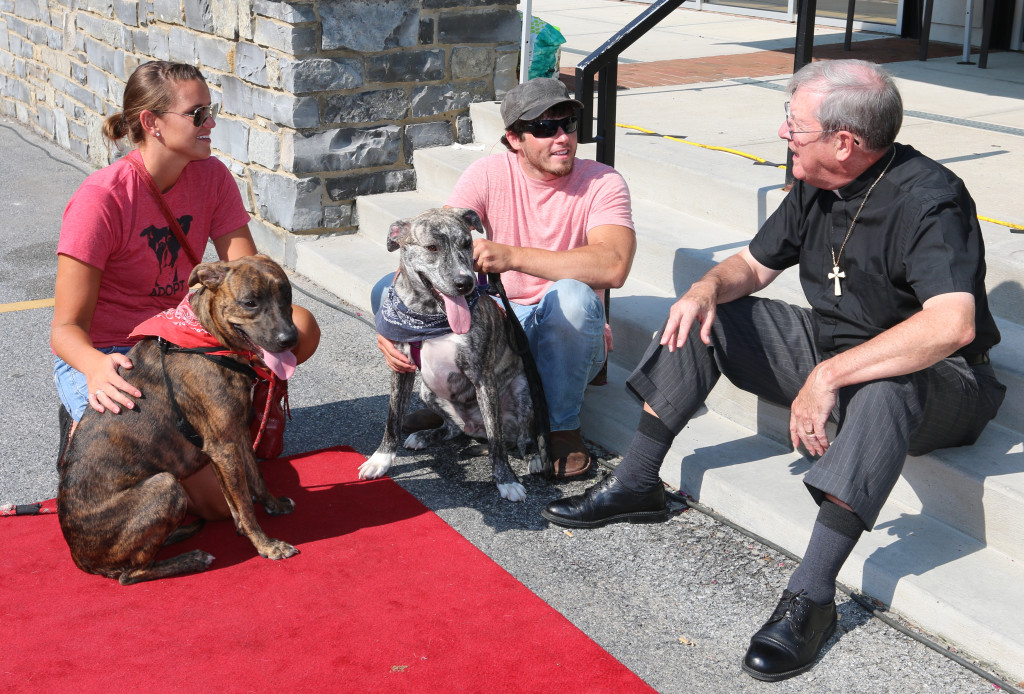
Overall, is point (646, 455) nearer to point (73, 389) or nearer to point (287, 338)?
point (287, 338)

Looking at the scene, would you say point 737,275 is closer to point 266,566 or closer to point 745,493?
point 745,493

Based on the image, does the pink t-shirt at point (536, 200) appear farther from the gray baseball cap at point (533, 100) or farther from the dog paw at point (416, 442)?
the dog paw at point (416, 442)

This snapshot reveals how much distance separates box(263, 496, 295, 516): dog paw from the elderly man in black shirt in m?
0.98

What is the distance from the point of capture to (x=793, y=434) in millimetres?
3006

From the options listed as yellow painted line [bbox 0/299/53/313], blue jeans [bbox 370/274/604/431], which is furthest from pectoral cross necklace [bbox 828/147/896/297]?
yellow painted line [bbox 0/299/53/313]

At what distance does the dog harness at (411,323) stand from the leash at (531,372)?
160 millimetres

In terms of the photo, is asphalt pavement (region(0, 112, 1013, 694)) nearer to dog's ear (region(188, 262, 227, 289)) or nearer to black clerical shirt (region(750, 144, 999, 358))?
black clerical shirt (region(750, 144, 999, 358))

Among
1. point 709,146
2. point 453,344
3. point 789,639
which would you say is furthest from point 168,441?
point 709,146

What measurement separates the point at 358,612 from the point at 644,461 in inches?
43.1

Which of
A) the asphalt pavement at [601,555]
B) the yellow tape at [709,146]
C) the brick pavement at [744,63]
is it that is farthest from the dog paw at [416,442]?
the brick pavement at [744,63]

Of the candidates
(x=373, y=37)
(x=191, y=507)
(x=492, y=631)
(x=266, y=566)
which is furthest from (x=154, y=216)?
(x=373, y=37)

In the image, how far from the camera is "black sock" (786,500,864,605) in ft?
9.12

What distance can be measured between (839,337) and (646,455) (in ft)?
2.49

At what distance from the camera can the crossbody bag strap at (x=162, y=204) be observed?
137 inches
